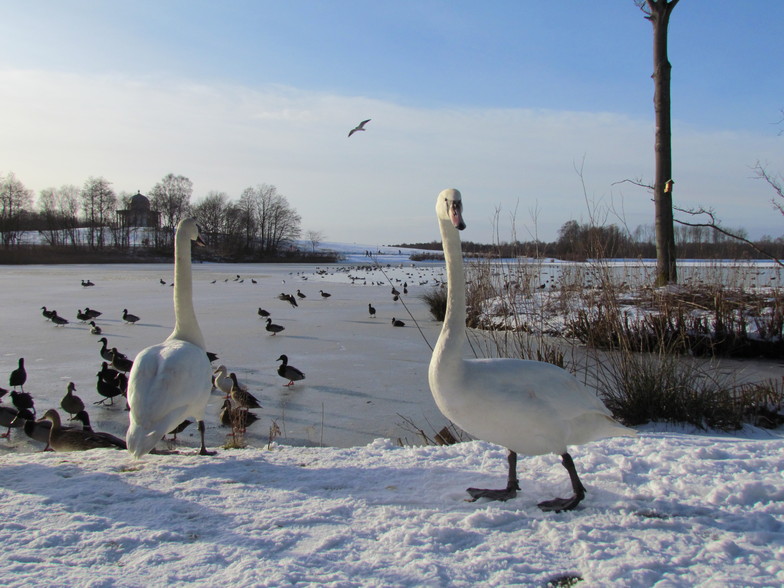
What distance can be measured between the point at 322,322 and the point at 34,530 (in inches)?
425

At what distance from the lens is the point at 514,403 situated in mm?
2385

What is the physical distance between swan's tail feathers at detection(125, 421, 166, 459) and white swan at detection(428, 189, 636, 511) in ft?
5.36

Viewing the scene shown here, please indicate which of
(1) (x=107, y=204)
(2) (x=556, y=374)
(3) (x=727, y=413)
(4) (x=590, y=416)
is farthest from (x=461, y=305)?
(1) (x=107, y=204)

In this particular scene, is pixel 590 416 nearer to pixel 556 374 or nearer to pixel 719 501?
pixel 556 374

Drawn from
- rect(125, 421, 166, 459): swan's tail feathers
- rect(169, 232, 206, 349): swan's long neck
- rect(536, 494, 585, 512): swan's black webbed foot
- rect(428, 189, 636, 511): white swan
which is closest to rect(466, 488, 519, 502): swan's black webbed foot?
rect(428, 189, 636, 511): white swan

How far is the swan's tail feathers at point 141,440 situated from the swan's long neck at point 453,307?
167cm

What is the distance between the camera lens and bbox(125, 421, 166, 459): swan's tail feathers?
3.00m

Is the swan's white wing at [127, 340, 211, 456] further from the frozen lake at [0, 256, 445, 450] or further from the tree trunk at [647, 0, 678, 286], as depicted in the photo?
the tree trunk at [647, 0, 678, 286]

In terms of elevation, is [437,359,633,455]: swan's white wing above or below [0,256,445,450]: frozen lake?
above

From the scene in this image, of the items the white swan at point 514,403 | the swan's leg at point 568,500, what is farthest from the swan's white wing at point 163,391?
the swan's leg at point 568,500

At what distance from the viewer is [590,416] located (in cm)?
261

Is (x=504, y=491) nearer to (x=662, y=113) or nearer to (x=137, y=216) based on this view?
(x=662, y=113)

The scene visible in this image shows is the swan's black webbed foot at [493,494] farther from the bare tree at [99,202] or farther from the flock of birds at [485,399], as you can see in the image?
the bare tree at [99,202]

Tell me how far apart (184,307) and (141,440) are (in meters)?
1.46
